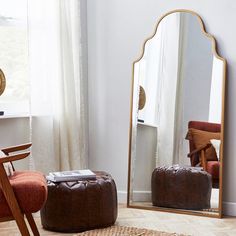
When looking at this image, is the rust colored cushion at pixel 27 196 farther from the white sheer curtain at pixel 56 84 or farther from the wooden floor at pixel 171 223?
the white sheer curtain at pixel 56 84

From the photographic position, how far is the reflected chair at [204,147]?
371cm

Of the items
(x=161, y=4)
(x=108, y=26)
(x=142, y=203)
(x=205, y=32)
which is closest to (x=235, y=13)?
(x=205, y=32)

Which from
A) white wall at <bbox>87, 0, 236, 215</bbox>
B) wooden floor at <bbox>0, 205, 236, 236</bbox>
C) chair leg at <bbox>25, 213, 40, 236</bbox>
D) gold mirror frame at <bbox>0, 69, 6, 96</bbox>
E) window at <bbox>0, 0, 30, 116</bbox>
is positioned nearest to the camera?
chair leg at <bbox>25, 213, 40, 236</bbox>

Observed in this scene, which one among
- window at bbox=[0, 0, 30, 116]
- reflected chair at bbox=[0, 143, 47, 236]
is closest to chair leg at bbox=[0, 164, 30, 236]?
reflected chair at bbox=[0, 143, 47, 236]

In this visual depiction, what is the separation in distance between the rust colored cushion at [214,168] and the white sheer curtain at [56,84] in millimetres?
1007

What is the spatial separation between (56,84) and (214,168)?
132 cm

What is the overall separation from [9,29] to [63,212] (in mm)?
1460

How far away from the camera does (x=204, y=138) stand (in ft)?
12.2

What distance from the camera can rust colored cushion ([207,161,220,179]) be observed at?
146 inches

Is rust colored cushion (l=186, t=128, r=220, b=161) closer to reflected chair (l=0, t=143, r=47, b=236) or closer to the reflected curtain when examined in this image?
the reflected curtain

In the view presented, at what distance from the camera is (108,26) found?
13.4ft

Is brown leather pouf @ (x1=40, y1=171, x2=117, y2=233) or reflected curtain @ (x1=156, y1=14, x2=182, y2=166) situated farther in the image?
reflected curtain @ (x1=156, y1=14, x2=182, y2=166)

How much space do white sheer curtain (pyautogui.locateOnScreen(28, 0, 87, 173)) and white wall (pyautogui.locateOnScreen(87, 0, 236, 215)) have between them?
176 millimetres

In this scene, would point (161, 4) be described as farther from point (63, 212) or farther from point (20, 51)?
point (63, 212)
